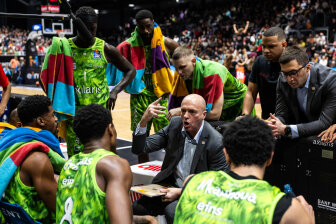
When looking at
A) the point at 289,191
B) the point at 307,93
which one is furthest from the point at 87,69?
the point at 289,191

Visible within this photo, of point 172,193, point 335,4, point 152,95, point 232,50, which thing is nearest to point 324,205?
point 172,193

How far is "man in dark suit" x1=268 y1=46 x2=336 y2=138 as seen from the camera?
A: 3197 mm

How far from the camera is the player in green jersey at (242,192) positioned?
1597 mm

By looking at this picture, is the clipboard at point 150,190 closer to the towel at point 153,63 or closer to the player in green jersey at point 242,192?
the player in green jersey at point 242,192

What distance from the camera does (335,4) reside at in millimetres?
18250

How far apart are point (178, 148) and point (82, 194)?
1.36 meters

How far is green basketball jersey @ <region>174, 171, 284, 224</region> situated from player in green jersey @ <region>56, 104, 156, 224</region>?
1.00 feet

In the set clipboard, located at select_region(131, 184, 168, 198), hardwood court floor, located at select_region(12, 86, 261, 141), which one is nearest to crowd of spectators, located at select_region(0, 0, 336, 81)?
hardwood court floor, located at select_region(12, 86, 261, 141)

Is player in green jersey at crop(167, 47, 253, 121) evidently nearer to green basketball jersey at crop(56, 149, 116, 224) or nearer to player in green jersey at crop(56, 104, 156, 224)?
player in green jersey at crop(56, 104, 156, 224)

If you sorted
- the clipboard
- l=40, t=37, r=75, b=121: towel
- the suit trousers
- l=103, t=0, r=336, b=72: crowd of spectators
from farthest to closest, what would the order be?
l=103, t=0, r=336, b=72: crowd of spectators < l=40, t=37, r=75, b=121: towel < the suit trousers < the clipboard

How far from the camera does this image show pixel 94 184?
197cm

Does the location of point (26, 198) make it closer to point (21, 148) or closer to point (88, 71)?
point (21, 148)

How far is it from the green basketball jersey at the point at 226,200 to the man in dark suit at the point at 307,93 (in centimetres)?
158

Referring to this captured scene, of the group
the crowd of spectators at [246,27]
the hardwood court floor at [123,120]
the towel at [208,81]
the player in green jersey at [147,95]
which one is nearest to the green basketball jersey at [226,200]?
the towel at [208,81]
